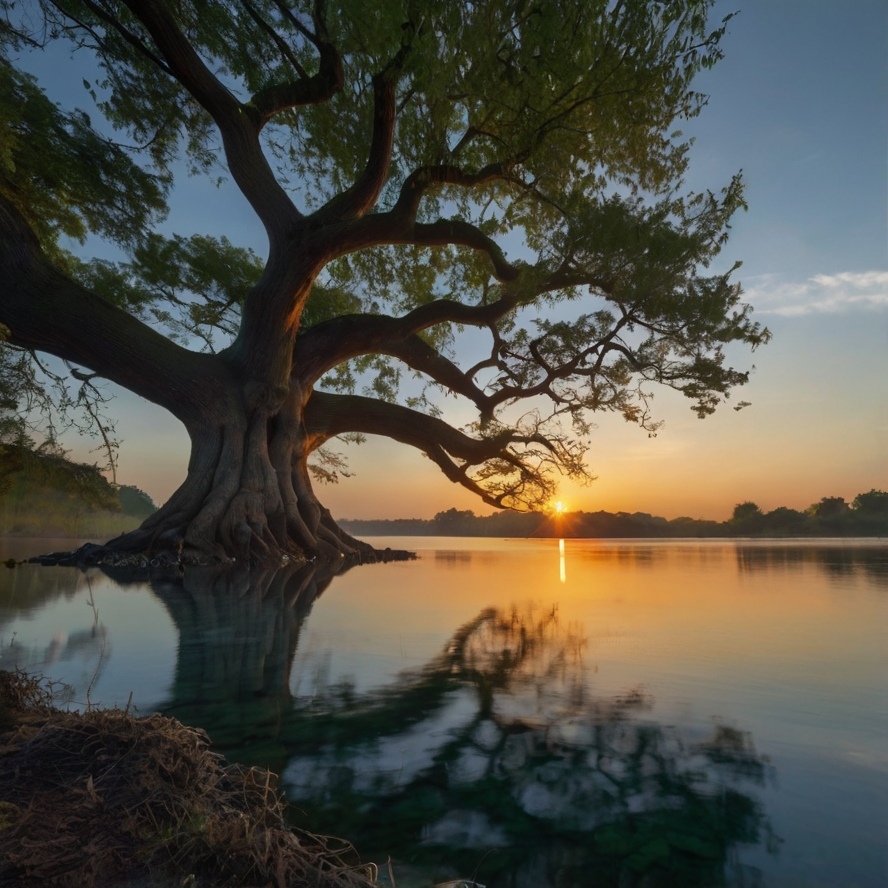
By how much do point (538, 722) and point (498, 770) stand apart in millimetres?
536

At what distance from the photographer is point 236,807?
1387mm

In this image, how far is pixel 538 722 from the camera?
7.65 feet

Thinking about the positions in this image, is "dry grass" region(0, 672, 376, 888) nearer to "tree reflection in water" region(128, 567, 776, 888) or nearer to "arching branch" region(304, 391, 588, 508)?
"tree reflection in water" region(128, 567, 776, 888)

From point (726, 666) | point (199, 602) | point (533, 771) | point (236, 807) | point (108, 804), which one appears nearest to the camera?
point (108, 804)

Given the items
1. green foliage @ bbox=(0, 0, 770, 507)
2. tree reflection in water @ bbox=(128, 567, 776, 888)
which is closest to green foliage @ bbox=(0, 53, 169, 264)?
green foliage @ bbox=(0, 0, 770, 507)

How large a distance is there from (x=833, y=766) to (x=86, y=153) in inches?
571

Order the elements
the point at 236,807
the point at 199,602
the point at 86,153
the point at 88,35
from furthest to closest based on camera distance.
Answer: the point at 86,153, the point at 88,35, the point at 199,602, the point at 236,807

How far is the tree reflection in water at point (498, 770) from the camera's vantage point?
4.54 feet

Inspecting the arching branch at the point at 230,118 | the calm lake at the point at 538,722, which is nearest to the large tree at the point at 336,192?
the arching branch at the point at 230,118

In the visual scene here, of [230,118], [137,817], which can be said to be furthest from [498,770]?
[230,118]

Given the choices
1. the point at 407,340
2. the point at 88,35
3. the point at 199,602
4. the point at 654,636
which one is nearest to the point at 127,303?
the point at 88,35

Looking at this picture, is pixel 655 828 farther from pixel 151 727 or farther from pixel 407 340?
pixel 407 340

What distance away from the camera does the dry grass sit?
1.10 m

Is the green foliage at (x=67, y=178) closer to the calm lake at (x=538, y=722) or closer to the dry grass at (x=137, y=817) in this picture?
the calm lake at (x=538, y=722)
